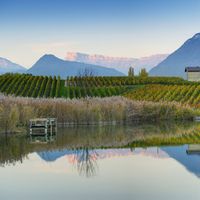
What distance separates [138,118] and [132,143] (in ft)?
52.7

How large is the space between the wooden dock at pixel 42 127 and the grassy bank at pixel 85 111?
2.78 ft

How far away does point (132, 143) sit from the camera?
76.6ft

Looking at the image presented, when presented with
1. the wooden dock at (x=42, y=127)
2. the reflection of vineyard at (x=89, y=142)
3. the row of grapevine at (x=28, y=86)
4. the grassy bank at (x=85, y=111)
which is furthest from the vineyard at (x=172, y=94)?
the reflection of vineyard at (x=89, y=142)

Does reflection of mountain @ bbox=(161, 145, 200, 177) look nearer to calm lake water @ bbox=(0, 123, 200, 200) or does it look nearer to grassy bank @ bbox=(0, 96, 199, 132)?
calm lake water @ bbox=(0, 123, 200, 200)

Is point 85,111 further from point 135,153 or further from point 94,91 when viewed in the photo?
point 94,91

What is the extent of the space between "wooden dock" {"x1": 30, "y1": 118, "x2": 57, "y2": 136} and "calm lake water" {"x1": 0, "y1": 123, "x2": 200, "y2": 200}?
2.26 meters

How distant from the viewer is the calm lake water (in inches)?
488

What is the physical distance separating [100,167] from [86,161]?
53.4 inches

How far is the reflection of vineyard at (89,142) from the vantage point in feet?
60.3

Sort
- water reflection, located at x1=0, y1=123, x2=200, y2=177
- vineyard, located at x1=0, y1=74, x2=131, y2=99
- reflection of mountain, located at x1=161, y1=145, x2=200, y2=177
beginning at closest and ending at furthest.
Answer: reflection of mountain, located at x1=161, y1=145, x2=200, y2=177
water reflection, located at x1=0, y1=123, x2=200, y2=177
vineyard, located at x1=0, y1=74, x2=131, y2=99

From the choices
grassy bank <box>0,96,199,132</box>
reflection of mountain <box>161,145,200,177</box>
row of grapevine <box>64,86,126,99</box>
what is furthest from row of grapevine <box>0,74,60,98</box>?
reflection of mountain <box>161,145,200,177</box>

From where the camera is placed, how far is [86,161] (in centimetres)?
1756

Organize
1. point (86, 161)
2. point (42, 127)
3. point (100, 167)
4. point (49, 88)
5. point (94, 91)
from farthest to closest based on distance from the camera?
point (94, 91) < point (49, 88) < point (42, 127) < point (86, 161) < point (100, 167)

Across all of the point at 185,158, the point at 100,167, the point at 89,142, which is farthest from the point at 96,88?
the point at 100,167
